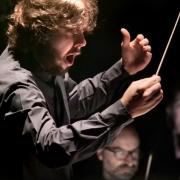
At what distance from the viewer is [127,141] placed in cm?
169

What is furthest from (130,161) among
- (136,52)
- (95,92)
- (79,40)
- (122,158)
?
(79,40)

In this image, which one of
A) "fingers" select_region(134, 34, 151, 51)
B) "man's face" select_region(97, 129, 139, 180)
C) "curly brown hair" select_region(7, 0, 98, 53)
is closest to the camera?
"curly brown hair" select_region(7, 0, 98, 53)

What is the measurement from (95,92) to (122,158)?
48 centimetres

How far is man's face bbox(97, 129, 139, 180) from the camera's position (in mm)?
1633

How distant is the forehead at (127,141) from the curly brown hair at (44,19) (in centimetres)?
60

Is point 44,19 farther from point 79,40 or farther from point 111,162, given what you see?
point 111,162

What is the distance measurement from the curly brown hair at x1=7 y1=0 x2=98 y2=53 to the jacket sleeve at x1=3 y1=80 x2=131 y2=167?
164mm

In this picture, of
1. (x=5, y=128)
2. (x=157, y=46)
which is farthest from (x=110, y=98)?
(x=5, y=128)

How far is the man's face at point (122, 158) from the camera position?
163cm

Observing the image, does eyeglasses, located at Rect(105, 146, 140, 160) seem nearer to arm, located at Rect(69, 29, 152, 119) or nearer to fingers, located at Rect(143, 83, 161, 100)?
arm, located at Rect(69, 29, 152, 119)

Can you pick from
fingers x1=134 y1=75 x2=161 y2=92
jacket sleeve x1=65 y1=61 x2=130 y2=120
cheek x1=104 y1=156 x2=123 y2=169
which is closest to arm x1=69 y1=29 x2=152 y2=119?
jacket sleeve x1=65 y1=61 x2=130 y2=120

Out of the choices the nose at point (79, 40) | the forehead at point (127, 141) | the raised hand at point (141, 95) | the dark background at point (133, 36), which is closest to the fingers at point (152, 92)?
the raised hand at point (141, 95)

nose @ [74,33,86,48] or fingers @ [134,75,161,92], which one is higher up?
nose @ [74,33,86,48]

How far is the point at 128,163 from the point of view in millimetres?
1677
